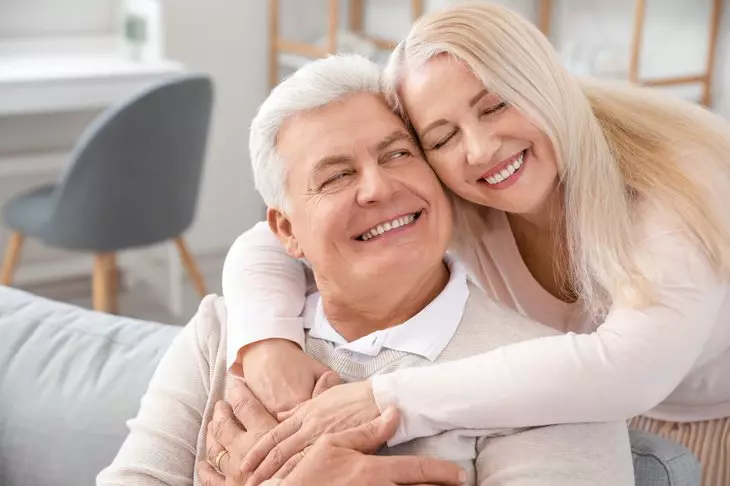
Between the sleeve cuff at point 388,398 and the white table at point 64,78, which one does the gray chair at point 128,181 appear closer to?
the white table at point 64,78

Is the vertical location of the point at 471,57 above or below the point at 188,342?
above

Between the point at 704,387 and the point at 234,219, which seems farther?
the point at 234,219

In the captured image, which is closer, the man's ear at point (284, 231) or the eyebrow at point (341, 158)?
the eyebrow at point (341, 158)

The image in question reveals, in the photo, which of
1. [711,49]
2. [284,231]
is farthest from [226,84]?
[284,231]

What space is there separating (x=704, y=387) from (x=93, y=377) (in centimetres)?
101

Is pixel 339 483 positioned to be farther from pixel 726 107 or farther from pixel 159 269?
pixel 159 269

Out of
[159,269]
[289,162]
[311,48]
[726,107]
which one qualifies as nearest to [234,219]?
[159,269]

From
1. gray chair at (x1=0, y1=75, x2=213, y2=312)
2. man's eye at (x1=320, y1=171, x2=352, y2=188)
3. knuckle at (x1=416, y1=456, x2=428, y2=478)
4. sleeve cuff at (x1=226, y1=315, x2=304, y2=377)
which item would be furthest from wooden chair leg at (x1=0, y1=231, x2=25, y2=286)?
knuckle at (x1=416, y1=456, x2=428, y2=478)

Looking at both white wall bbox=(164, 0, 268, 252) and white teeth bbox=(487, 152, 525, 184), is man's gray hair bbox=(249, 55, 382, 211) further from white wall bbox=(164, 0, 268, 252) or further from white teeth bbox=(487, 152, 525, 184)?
white wall bbox=(164, 0, 268, 252)

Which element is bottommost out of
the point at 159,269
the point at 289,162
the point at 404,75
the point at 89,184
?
the point at 159,269

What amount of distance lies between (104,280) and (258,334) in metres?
2.04

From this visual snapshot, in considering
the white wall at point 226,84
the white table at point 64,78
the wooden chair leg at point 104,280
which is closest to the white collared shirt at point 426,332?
the wooden chair leg at point 104,280

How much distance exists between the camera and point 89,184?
121 inches

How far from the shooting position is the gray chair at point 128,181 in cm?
305
